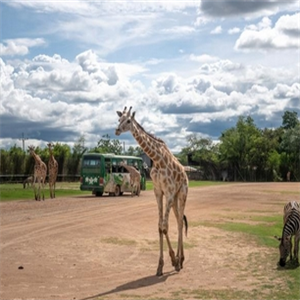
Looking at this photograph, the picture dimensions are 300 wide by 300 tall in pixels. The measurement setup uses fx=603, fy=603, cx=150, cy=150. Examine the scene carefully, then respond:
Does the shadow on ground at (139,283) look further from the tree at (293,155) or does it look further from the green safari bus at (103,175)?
the tree at (293,155)

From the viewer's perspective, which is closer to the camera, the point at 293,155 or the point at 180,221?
the point at 180,221

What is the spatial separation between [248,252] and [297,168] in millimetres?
68775

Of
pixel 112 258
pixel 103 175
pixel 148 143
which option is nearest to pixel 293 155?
pixel 103 175

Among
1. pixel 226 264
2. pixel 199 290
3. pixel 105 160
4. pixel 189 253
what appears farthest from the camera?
pixel 105 160

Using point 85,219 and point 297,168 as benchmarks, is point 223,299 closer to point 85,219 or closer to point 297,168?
point 85,219

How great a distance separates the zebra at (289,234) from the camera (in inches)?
504

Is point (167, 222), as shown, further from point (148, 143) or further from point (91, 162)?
point (91, 162)

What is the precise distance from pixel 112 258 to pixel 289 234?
398 centimetres

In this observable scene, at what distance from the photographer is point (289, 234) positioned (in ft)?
42.4

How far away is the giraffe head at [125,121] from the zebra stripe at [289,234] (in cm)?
407

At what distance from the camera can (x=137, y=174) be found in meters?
38.0

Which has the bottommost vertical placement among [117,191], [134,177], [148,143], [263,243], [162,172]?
[263,243]

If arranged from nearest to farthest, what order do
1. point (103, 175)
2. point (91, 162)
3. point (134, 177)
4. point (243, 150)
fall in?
point (103, 175) < point (91, 162) < point (134, 177) < point (243, 150)

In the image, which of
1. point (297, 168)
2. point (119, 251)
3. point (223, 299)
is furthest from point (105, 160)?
point (297, 168)
